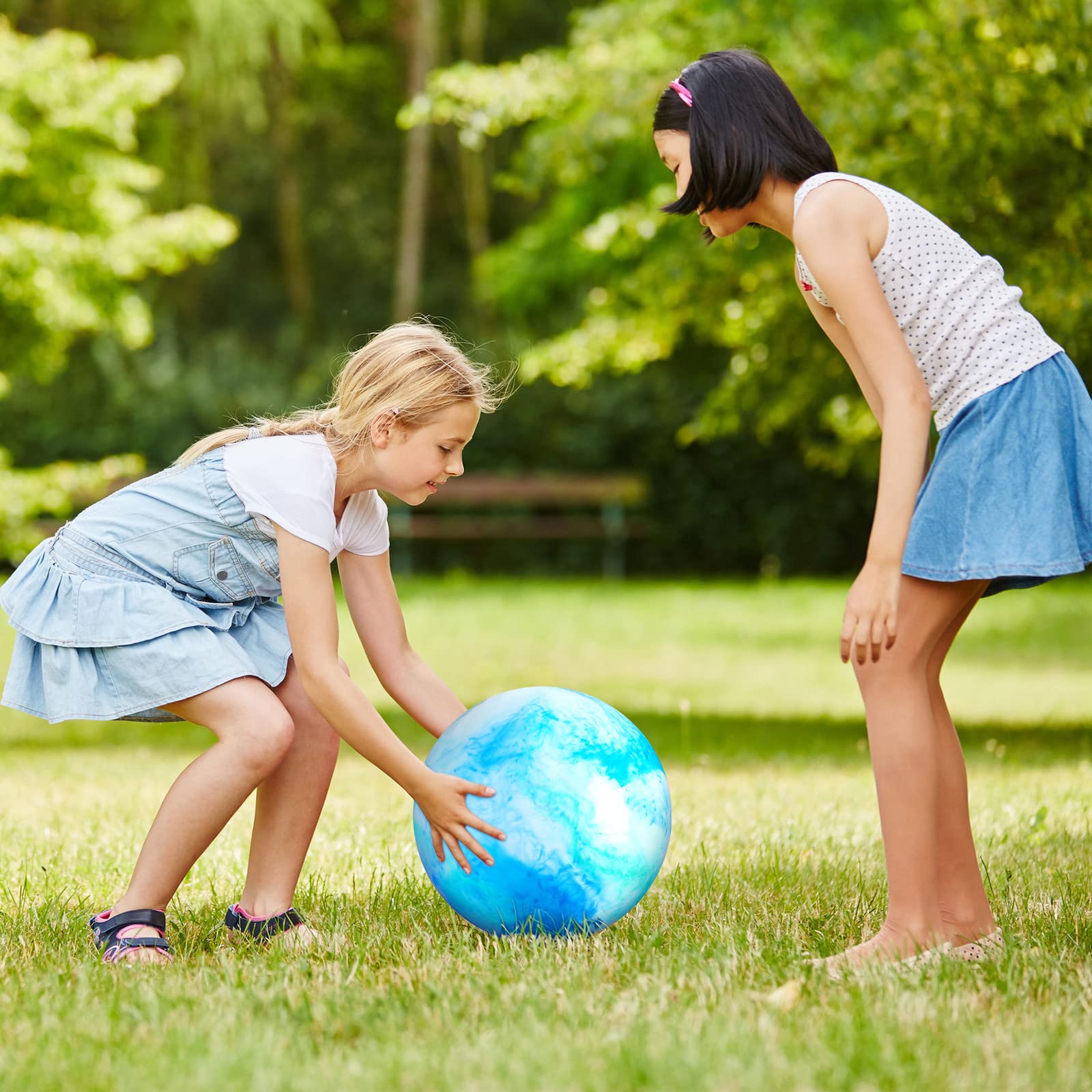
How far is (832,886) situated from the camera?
14.3 ft

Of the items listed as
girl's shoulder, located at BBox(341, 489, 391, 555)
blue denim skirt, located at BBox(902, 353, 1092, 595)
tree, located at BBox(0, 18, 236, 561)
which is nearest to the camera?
blue denim skirt, located at BBox(902, 353, 1092, 595)

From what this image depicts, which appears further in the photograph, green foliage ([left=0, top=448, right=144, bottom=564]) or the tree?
the tree

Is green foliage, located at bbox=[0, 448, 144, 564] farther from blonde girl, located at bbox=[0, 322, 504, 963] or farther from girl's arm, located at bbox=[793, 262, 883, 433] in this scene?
girl's arm, located at bbox=[793, 262, 883, 433]

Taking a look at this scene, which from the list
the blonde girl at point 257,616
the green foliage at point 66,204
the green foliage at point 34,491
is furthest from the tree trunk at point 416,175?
the blonde girl at point 257,616

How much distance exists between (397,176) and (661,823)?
28229 mm

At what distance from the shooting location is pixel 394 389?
3758 mm

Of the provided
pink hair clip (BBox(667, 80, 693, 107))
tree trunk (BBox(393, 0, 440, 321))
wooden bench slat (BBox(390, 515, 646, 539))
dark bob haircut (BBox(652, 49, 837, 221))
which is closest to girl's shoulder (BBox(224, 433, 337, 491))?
dark bob haircut (BBox(652, 49, 837, 221))

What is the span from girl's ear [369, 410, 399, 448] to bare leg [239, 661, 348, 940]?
666mm

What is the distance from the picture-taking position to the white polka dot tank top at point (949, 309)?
3354 mm

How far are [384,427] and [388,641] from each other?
666 millimetres

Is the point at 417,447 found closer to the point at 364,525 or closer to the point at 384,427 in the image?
the point at 384,427

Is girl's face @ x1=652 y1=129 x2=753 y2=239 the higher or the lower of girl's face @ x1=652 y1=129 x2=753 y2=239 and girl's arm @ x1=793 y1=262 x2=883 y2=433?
the higher

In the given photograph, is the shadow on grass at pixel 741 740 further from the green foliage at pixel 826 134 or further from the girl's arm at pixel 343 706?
the girl's arm at pixel 343 706

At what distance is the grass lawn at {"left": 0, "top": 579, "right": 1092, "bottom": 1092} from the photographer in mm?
2635
